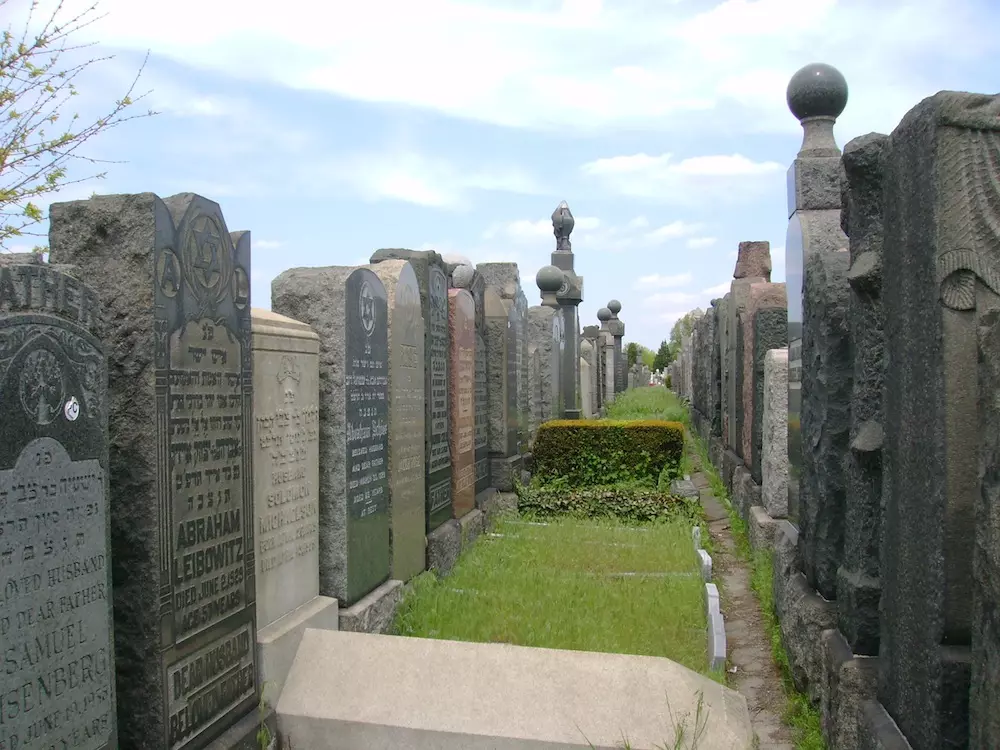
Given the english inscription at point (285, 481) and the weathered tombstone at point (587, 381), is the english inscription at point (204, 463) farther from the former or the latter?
the weathered tombstone at point (587, 381)

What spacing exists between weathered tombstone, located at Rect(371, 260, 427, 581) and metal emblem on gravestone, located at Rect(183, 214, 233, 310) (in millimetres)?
1837

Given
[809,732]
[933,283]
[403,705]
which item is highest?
[933,283]

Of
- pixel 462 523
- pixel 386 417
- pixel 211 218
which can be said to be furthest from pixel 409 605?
pixel 211 218

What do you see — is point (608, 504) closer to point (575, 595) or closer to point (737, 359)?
point (737, 359)

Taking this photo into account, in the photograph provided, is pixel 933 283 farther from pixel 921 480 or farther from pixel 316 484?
pixel 316 484

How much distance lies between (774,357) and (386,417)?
10.3 ft

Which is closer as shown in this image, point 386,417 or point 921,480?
point 921,480

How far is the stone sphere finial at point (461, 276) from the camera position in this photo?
734cm

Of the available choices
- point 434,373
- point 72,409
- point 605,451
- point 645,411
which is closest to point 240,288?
point 72,409

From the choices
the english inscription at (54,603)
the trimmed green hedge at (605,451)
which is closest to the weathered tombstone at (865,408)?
the english inscription at (54,603)

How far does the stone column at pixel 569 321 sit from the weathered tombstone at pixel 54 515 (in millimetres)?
11299

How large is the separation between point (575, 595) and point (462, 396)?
191 cm

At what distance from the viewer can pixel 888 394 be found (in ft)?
9.43

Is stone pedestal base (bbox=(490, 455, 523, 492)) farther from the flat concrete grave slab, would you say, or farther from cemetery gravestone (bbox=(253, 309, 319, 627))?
the flat concrete grave slab
